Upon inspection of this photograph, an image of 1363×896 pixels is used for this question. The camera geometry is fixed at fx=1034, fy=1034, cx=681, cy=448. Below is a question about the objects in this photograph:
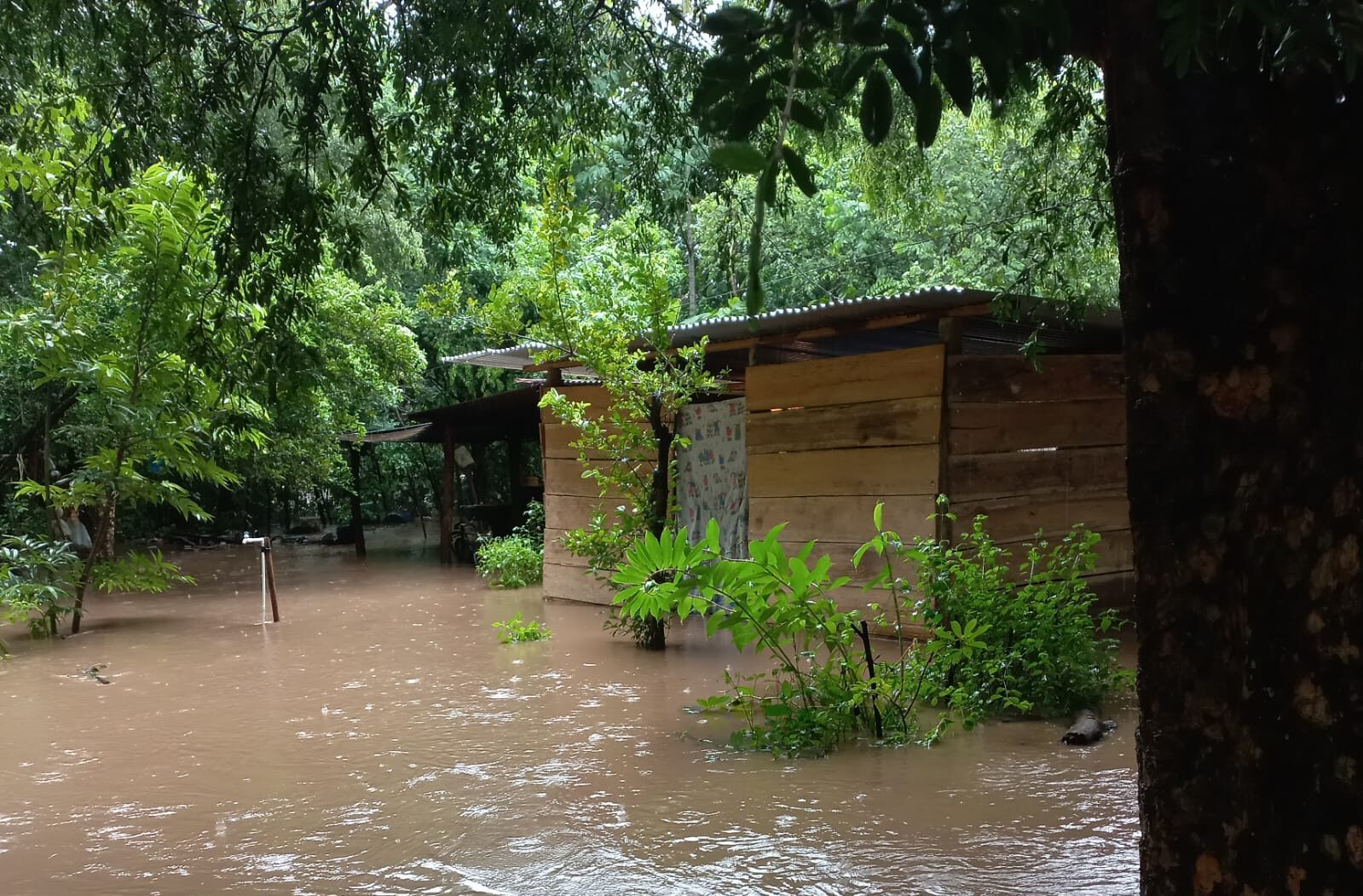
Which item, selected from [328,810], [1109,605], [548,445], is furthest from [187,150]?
[1109,605]

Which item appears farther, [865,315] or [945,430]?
[865,315]

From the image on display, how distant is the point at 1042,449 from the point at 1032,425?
0.76 ft

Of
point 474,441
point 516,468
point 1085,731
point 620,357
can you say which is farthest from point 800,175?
point 474,441

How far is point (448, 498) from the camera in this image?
17125 mm

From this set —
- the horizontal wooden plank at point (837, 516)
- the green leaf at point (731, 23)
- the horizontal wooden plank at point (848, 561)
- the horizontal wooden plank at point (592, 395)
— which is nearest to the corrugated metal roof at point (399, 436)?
the horizontal wooden plank at point (592, 395)

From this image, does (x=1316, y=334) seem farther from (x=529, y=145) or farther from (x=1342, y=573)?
(x=529, y=145)

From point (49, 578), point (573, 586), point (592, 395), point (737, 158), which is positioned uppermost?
point (592, 395)

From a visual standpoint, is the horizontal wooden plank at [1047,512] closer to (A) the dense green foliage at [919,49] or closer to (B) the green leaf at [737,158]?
(A) the dense green foliage at [919,49]

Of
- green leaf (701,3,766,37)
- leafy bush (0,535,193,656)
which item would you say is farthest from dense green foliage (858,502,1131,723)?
leafy bush (0,535,193,656)

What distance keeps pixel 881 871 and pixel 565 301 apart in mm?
5688

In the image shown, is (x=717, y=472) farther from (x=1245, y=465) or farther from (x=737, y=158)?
(x=737, y=158)

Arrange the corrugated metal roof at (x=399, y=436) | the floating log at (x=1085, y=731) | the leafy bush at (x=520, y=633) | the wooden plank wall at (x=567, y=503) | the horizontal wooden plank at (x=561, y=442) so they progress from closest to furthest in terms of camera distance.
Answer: the floating log at (x=1085, y=731)
the leafy bush at (x=520, y=633)
the wooden plank wall at (x=567, y=503)
the horizontal wooden plank at (x=561, y=442)
the corrugated metal roof at (x=399, y=436)

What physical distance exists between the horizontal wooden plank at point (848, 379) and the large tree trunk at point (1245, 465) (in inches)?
226

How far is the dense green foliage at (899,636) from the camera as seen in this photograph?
192 inches
